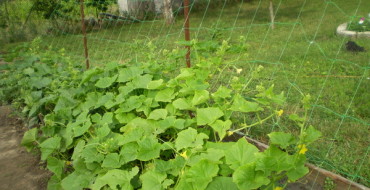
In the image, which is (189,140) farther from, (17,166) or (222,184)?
(17,166)

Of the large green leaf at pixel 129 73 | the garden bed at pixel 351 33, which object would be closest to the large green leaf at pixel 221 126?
the large green leaf at pixel 129 73

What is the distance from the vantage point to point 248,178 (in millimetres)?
1255

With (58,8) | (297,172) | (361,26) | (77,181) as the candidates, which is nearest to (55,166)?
(77,181)

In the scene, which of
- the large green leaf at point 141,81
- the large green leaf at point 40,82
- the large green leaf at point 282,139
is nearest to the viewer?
the large green leaf at point 282,139

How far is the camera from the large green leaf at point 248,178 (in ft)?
4.08

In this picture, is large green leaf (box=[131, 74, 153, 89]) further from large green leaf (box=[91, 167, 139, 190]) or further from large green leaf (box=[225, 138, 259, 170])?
A: large green leaf (box=[225, 138, 259, 170])

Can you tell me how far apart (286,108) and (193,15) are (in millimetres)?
7215

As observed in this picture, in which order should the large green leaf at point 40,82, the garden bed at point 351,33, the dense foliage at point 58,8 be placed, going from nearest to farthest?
the large green leaf at point 40,82 → the garden bed at point 351,33 → the dense foliage at point 58,8

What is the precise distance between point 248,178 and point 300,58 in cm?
358

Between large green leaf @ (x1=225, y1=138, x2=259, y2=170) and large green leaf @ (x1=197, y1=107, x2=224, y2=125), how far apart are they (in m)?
0.34

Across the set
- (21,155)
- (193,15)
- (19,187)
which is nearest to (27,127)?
(21,155)

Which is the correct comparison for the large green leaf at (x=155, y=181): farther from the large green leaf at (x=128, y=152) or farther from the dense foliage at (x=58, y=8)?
the dense foliage at (x=58, y=8)

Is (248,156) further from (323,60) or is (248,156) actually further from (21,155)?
(323,60)

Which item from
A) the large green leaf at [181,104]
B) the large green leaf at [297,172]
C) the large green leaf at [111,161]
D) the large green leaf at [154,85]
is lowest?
the large green leaf at [111,161]
